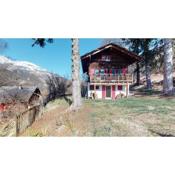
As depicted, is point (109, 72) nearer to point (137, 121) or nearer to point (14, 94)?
point (14, 94)

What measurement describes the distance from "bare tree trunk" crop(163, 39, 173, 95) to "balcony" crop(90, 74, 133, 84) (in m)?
2.29

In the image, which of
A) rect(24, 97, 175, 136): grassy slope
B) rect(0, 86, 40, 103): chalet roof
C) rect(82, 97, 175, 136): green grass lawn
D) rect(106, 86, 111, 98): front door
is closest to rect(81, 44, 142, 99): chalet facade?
rect(106, 86, 111, 98): front door

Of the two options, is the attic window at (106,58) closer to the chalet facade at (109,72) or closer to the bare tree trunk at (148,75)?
the chalet facade at (109,72)

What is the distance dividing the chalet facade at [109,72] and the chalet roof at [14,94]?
4.19m

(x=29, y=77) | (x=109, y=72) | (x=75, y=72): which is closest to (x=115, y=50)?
(x=109, y=72)

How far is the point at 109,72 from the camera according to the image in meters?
11.7

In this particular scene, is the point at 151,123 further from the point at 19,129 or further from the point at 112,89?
the point at 112,89

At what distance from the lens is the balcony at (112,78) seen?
37.8 ft

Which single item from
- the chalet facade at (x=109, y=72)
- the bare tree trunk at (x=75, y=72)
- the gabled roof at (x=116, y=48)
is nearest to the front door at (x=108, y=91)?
the chalet facade at (x=109, y=72)

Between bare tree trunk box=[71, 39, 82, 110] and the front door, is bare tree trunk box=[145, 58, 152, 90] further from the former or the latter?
bare tree trunk box=[71, 39, 82, 110]

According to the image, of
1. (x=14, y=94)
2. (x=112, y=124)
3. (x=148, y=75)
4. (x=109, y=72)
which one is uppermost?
(x=109, y=72)

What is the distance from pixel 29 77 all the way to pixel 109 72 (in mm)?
4084
